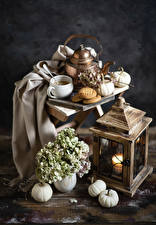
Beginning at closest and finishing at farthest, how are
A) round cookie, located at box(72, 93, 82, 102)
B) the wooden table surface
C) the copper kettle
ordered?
the wooden table surface, round cookie, located at box(72, 93, 82, 102), the copper kettle

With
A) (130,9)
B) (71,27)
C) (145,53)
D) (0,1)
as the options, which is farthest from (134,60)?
(0,1)

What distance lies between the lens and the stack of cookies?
6.38 feet

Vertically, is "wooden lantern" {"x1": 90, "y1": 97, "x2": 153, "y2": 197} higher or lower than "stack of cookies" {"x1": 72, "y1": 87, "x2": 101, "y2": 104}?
lower

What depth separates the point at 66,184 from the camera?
2.09m

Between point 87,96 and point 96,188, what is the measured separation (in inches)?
25.1

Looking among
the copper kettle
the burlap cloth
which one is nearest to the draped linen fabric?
the burlap cloth

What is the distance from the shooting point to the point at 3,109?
2861mm

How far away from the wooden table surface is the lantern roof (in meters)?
0.50

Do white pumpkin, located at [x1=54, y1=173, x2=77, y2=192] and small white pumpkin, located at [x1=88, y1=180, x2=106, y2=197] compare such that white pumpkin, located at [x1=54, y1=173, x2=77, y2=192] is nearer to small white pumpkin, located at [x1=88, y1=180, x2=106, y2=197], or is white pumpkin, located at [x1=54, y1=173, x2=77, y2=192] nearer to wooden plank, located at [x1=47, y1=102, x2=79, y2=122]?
small white pumpkin, located at [x1=88, y1=180, x2=106, y2=197]

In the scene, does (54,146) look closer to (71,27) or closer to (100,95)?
(100,95)

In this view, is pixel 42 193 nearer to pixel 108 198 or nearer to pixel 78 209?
pixel 78 209

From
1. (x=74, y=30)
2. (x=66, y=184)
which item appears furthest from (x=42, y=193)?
(x=74, y=30)

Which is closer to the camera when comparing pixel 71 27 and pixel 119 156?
pixel 119 156

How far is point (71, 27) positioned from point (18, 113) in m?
0.92
